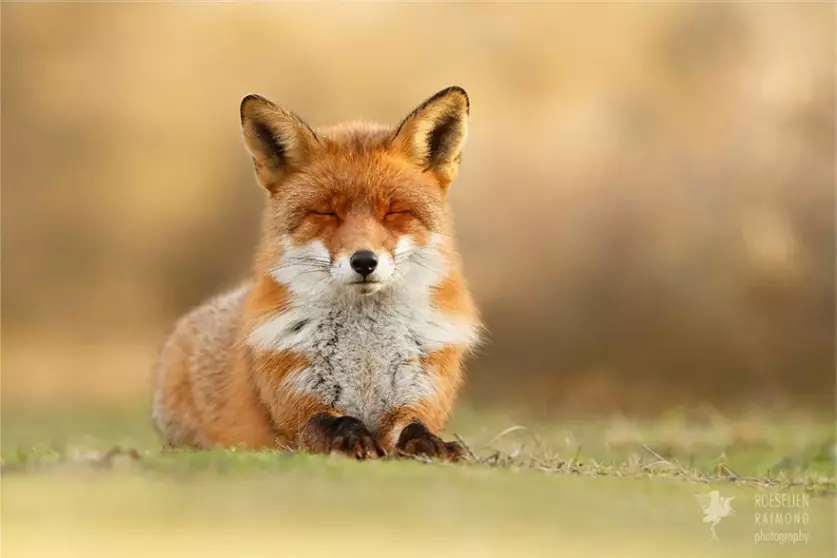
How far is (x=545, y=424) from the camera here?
35.2 feet

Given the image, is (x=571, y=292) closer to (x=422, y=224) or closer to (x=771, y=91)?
(x=771, y=91)

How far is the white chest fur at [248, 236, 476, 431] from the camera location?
20.4ft

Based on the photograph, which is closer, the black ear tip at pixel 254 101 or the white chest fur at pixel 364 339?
the white chest fur at pixel 364 339

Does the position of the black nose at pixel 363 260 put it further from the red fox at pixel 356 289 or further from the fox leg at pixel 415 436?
the fox leg at pixel 415 436

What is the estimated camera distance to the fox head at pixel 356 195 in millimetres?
5988

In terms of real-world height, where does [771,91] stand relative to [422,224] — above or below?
above

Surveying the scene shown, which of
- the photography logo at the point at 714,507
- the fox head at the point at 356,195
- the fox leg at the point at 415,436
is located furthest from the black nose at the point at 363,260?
the photography logo at the point at 714,507

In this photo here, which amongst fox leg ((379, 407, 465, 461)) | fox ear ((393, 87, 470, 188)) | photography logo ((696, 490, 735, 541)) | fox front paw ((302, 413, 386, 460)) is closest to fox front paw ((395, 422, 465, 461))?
fox leg ((379, 407, 465, 461))

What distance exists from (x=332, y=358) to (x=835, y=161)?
1107cm

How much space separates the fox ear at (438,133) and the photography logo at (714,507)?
7.60 ft

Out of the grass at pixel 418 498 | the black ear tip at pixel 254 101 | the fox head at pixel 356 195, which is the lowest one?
the grass at pixel 418 498

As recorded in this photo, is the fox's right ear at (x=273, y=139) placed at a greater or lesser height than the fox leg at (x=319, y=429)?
greater

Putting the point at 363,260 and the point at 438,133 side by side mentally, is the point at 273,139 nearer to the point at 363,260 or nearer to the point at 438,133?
the point at 438,133

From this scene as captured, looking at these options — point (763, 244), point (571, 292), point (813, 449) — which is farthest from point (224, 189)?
point (813, 449)
